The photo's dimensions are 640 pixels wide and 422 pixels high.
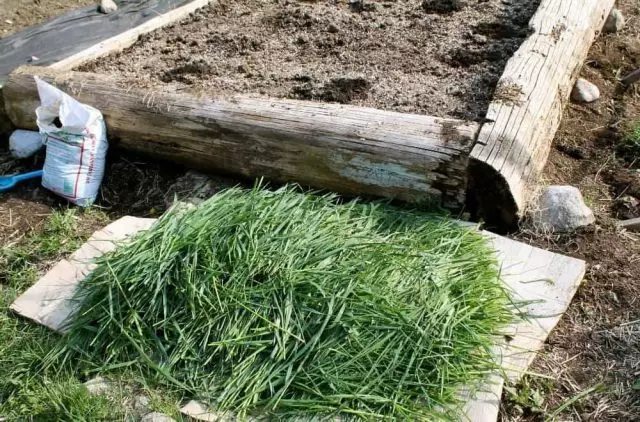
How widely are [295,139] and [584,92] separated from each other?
76.5 inches

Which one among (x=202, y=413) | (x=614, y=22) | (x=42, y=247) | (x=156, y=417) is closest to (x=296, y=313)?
(x=202, y=413)

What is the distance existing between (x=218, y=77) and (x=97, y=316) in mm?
1852

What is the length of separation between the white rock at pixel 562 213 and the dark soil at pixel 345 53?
532 mm

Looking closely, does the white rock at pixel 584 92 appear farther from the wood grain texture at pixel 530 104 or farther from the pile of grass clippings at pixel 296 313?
the pile of grass clippings at pixel 296 313

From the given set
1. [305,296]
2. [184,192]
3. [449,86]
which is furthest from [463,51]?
[305,296]

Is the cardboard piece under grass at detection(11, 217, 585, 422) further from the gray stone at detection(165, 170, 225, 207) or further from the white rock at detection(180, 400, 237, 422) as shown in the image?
the white rock at detection(180, 400, 237, 422)

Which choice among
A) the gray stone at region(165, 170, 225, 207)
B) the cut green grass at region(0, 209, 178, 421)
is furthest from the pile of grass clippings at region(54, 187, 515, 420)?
the gray stone at region(165, 170, 225, 207)

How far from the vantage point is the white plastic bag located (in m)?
4.25

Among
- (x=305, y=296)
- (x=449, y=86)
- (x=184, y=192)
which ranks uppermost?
Result: (x=449, y=86)

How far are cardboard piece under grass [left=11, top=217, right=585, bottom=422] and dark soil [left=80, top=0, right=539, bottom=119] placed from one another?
770 millimetres

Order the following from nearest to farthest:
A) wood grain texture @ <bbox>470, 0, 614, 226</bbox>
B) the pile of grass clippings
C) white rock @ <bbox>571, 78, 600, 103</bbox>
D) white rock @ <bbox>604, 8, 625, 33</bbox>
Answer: the pile of grass clippings → wood grain texture @ <bbox>470, 0, 614, 226</bbox> → white rock @ <bbox>571, 78, 600, 103</bbox> → white rock @ <bbox>604, 8, 625, 33</bbox>

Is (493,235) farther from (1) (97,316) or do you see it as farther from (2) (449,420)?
(1) (97,316)

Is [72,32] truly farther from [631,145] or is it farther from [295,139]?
[631,145]

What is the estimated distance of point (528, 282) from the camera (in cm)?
292
